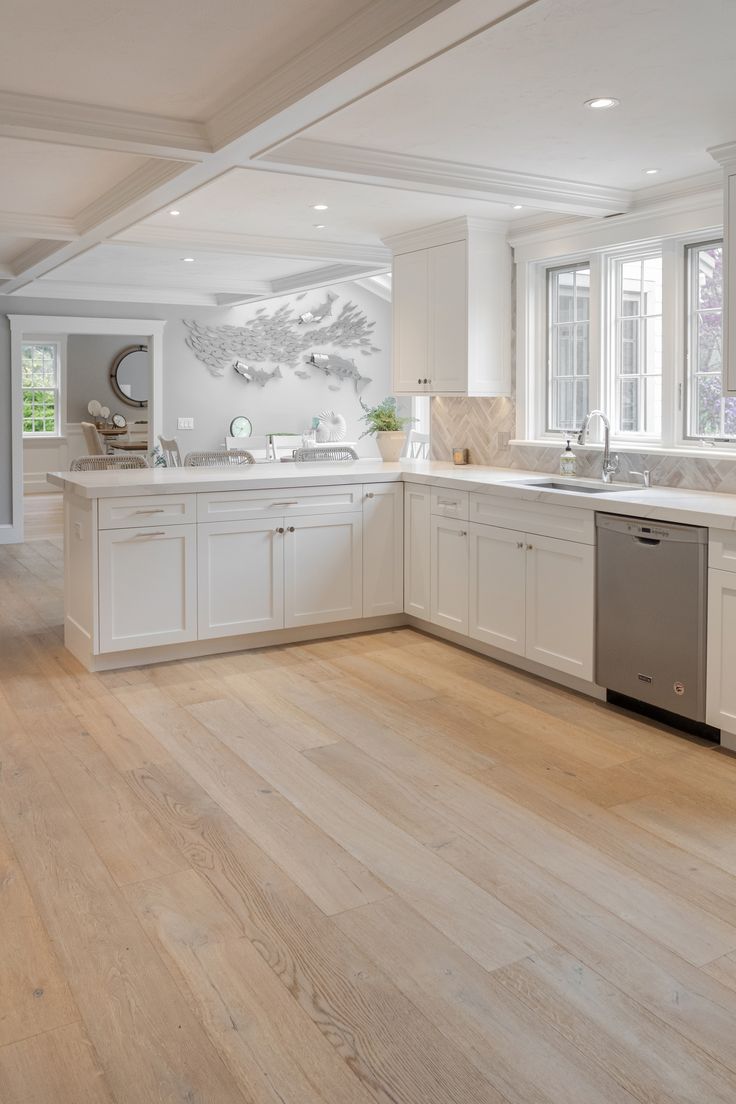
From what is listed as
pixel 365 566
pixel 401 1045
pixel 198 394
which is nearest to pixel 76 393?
pixel 198 394

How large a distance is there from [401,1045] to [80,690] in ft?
9.31

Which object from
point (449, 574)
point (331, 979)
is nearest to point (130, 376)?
point (449, 574)

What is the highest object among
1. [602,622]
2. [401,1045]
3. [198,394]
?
[198,394]

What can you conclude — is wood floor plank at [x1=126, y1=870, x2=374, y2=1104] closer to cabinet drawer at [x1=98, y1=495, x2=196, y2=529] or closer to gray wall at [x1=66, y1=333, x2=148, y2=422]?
cabinet drawer at [x1=98, y1=495, x2=196, y2=529]

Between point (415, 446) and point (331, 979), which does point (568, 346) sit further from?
point (415, 446)

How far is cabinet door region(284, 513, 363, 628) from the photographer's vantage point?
16.8 feet

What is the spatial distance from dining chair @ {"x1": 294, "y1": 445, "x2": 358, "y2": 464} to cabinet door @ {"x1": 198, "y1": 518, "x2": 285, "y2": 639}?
1.03 metres

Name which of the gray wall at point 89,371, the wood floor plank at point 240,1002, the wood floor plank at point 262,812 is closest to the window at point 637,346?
the wood floor plank at point 262,812

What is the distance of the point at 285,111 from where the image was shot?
10.4 ft

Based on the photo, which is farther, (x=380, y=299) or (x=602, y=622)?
(x=380, y=299)

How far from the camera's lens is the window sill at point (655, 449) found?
442cm

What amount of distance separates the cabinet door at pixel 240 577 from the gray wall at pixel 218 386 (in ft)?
16.7

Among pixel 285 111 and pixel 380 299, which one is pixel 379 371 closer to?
pixel 380 299

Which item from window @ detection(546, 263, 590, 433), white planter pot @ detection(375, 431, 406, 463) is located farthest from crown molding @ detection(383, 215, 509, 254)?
white planter pot @ detection(375, 431, 406, 463)
